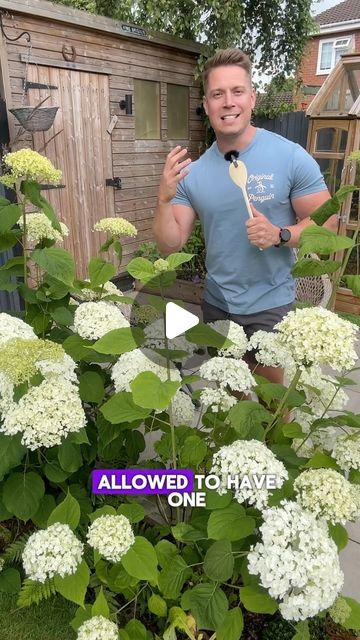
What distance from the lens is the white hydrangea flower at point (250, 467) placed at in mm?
874

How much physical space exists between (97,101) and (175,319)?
4457 mm

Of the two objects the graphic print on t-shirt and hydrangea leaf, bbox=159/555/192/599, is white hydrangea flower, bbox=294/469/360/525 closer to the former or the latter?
hydrangea leaf, bbox=159/555/192/599

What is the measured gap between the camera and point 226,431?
1.22 metres

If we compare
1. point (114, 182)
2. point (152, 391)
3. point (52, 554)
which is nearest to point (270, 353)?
point (152, 391)

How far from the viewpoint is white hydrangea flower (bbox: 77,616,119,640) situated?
0.92 meters

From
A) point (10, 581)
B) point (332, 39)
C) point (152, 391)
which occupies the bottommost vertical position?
point (10, 581)

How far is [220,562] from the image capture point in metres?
0.95

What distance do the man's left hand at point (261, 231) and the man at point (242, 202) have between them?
0.05 m

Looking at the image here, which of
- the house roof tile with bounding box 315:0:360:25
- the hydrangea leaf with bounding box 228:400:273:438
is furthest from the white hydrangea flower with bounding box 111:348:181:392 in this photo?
the house roof tile with bounding box 315:0:360:25

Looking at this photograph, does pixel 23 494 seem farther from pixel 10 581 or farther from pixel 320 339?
pixel 320 339

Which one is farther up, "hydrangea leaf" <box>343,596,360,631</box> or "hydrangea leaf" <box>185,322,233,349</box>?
"hydrangea leaf" <box>185,322,233,349</box>

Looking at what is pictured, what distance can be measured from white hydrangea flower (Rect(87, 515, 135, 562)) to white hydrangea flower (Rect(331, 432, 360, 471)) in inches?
17.5

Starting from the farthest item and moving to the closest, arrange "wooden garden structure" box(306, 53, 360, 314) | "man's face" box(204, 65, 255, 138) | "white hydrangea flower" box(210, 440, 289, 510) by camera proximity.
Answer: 1. "wooden garden structure" box(306, 53, 360, 314)
2. "man's face" box(204, 65, 255, 138)
3. "white hydrangea flower" box(210, 440, 289, 510)

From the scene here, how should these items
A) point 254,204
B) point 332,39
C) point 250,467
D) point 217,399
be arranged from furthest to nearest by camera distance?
1. point 332,39
2. point 254,204
3. point 217,399
4. point 250,467
